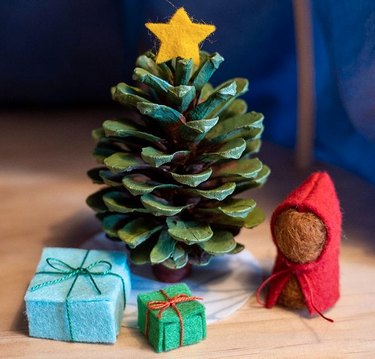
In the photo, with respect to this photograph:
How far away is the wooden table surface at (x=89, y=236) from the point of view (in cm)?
53

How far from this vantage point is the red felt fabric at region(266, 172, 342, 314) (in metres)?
0.54

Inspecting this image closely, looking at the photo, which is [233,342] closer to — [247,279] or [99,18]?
[247,279]

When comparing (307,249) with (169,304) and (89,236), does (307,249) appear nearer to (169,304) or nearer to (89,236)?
(169,304)

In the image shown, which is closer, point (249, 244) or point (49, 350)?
point (49, 350)

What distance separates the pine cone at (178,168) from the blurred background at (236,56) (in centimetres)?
12

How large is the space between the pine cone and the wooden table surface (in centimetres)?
7

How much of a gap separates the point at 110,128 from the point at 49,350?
180mm

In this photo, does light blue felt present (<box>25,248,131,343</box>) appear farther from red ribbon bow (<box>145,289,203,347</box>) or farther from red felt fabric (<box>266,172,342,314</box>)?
red felt fabric (<box>266,172,342,314</box>)

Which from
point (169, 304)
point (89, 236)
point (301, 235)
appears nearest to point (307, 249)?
point (301, 235)

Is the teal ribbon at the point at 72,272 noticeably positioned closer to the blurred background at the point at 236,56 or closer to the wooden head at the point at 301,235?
the wooden head at the point at 301,235

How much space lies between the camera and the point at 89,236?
0.67 m

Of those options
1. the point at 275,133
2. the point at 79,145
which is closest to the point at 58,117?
the point at 79,145

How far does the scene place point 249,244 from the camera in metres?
0.66

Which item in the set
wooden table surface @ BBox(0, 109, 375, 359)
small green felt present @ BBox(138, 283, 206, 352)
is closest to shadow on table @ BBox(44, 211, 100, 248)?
wooden table surface @ BBox(0, 109, 375, 359)
